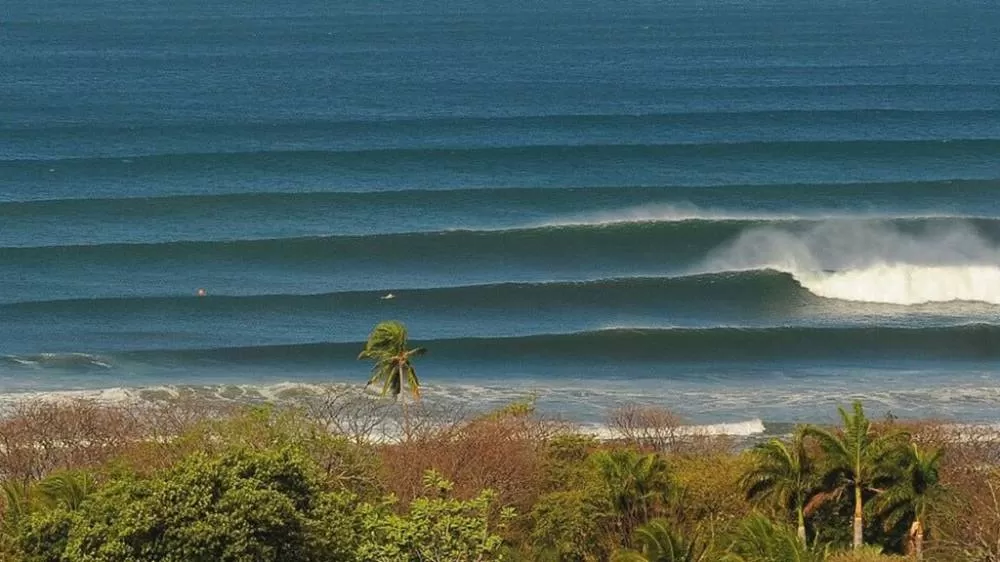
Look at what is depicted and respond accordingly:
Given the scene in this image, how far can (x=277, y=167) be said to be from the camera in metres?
71.2

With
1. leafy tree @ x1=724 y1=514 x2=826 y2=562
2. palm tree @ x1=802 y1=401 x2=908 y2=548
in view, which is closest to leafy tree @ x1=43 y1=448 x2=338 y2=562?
leafy tree @ x1=724 y1=514 x2=826 y2=562

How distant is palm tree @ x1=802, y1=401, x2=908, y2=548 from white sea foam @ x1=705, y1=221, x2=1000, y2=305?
1107 inches

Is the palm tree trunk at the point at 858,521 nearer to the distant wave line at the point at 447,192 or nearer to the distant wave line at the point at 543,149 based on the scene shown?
the distant wave line at the point at 447,192

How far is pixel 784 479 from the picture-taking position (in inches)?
1055

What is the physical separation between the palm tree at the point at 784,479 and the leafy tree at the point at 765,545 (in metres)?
2.57

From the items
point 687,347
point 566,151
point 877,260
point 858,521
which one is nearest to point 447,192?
point 566,151

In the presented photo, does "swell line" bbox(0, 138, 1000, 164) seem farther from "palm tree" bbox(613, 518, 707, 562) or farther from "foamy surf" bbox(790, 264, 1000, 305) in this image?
"palm tree" bbox(613, 518, 707, 562)

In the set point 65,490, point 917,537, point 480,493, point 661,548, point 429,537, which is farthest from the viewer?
point 480,493

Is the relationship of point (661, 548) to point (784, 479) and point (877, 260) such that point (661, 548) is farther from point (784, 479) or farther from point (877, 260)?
point (877, 260)

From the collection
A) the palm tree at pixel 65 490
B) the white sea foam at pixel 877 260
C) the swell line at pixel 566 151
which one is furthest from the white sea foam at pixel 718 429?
the swell line at pixel 566 151

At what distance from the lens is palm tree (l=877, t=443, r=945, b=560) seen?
87.7 feet

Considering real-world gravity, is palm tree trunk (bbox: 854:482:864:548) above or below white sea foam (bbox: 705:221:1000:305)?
below

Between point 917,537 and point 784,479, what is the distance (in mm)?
2448

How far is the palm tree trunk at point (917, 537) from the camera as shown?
26.2 m
